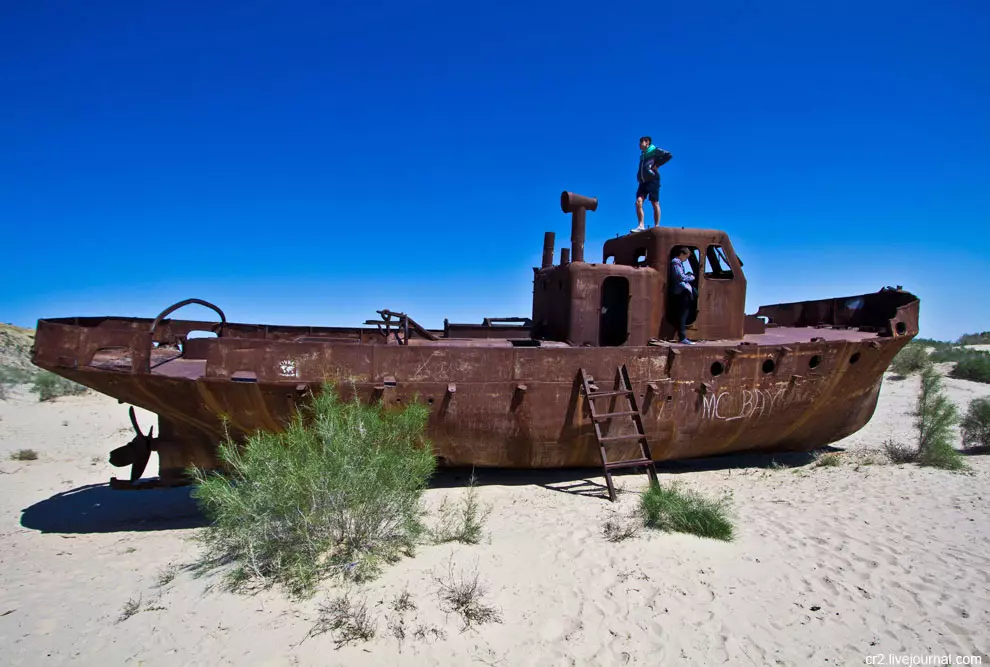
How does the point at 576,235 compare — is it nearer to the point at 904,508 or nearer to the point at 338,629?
the point at 904,508

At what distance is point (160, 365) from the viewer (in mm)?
5488

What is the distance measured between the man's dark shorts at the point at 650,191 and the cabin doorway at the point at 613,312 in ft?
4.57

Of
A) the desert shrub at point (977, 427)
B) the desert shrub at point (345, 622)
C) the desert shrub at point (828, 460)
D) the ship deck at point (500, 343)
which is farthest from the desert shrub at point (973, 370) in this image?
the desert shrub at point (345, 622)

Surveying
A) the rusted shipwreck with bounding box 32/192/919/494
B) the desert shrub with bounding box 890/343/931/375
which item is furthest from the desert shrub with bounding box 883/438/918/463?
the desert shrub with bounding box 890/343/931/375

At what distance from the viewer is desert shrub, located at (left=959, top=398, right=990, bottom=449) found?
8570 mm

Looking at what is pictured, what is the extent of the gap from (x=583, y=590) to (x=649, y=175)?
6093 millimetres

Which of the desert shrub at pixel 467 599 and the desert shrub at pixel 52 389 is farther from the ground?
the desert shrub at pixel 467 599

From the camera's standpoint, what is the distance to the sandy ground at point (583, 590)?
3.19m

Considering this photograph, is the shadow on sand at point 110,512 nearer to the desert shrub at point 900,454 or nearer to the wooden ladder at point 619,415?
the wooden ladder at point 619,415

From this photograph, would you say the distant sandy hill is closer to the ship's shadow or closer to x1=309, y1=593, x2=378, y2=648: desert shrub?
the ship's shadow

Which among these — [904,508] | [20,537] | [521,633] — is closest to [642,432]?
[904,508]

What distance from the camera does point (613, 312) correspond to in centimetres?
791

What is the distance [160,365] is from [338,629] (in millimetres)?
3662

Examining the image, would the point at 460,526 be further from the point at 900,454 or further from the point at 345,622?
the point at 900,454
